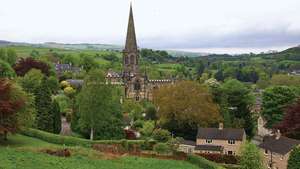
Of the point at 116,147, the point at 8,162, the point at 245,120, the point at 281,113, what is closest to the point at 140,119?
the point at 245,120

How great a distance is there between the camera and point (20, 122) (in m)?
36.7

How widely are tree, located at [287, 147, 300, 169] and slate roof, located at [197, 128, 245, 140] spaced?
29.8ft

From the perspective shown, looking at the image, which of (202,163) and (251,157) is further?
(251,157)

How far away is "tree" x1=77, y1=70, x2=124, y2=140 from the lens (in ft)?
161

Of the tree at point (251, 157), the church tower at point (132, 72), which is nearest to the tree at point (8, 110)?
the tree at point (251, 157)

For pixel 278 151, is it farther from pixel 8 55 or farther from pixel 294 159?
pixel 8 55

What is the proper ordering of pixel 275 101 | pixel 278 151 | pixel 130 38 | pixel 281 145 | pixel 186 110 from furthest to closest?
pixel 130 38, pixel 275 101, pixel 186 110, pixel 281 145, pixel 278 151

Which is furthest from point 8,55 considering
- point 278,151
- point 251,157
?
point 251,157

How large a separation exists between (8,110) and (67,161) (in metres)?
7.71

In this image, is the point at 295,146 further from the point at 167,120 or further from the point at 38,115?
the point at 38,115

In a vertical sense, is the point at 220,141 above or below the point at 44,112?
below

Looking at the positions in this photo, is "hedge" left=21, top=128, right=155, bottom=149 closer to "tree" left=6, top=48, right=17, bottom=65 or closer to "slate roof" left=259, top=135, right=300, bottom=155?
"slate roof" left=259, top=135, right=300, bottom=155

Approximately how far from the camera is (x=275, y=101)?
67.8 meters

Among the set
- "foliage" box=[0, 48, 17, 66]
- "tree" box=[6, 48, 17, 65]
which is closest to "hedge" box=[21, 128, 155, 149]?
"foliage" box=[0, 48, 17, 66]
